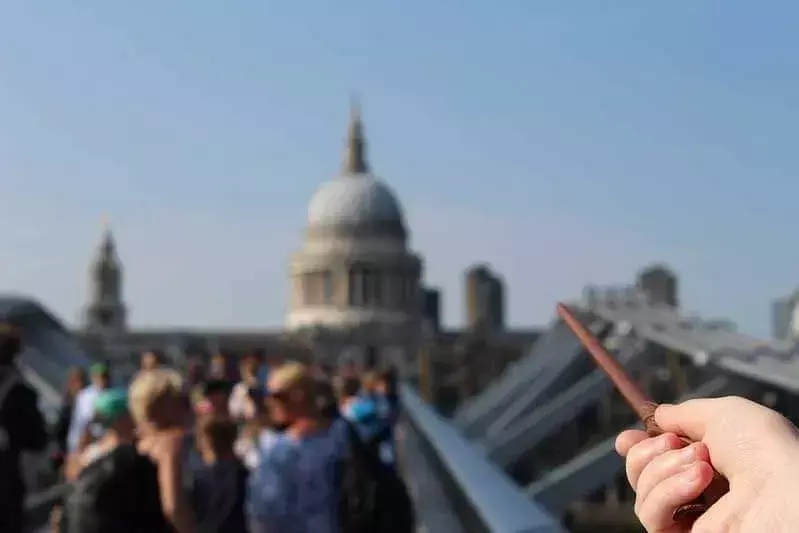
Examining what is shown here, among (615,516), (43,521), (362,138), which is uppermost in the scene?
(362,138)

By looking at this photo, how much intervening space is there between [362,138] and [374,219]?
11.5 m

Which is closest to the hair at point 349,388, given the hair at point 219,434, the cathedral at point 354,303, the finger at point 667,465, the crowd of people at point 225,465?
the crowd of people at point 225,465

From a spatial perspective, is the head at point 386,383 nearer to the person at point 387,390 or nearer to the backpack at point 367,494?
the person at point 387,390

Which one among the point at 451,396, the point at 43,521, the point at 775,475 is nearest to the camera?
the point at 775,475

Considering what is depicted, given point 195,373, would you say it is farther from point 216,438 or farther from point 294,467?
point 294,467

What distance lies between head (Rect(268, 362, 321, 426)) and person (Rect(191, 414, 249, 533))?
0.24 m

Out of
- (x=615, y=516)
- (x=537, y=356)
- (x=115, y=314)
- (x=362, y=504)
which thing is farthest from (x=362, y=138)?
(x=362, y=504)

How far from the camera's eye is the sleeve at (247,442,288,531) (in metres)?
4.11

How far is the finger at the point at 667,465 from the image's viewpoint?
89cm

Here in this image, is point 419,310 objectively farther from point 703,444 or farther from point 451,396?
point 703,444

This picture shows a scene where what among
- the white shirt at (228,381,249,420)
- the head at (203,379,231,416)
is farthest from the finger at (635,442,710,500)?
the white shirt at (228,381,249,420)

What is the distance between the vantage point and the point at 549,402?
8.12 m

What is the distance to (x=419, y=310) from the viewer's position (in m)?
72.8

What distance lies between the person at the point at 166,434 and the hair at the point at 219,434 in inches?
24.7
